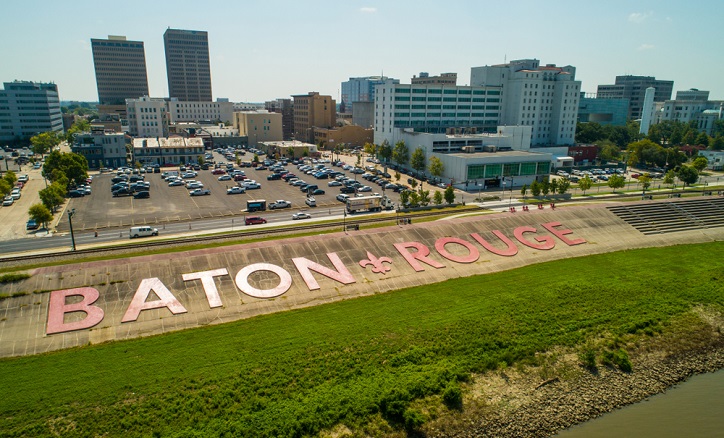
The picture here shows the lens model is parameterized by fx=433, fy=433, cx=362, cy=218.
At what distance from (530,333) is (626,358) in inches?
268

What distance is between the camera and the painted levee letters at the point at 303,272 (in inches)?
1307

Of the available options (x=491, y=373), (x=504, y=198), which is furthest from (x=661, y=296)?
(x=504, y=198)

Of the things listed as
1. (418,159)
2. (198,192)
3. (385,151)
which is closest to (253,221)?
(198,192)

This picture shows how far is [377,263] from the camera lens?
143ft

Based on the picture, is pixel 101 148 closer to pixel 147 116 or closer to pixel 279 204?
pixel 147 116

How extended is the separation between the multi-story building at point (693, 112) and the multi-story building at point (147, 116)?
191 metres

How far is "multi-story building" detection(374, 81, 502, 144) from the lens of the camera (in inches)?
4547

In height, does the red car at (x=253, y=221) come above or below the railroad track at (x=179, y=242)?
below

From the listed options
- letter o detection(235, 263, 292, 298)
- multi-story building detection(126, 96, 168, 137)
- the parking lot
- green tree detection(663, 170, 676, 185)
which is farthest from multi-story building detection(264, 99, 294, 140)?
letter o detection(235, 263, 292, 298)

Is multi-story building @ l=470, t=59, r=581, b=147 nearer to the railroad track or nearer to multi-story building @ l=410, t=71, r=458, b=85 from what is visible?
multi-story building @ l=410, t=71, r=458, b=85

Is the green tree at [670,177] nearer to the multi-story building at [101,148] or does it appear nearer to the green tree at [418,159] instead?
the green tree at [418,159]

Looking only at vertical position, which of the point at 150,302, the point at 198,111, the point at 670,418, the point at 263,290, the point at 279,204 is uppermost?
the point at 198,111

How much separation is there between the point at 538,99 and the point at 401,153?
50.2m

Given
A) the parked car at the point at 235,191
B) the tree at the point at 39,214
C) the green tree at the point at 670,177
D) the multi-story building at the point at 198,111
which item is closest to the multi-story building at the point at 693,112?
the green tree at the point at 670,177
